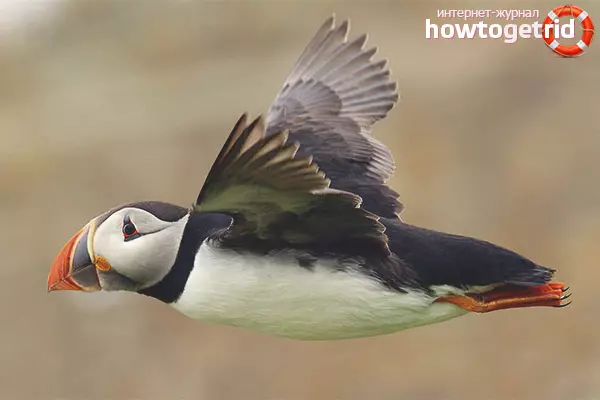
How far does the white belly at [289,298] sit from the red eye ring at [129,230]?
0.15m

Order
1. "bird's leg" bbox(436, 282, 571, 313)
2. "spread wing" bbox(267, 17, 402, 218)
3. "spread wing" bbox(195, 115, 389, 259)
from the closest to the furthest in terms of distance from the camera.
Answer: "spread wing" bbox(195, 115, 389, 259) → "bird's leg" bbox(436, 282, 571, 313) → "spread wing" bbox(267, 17, 402, 218)

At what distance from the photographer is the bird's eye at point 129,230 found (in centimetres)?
245

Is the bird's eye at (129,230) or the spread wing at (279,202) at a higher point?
the spread wing at (279,202)

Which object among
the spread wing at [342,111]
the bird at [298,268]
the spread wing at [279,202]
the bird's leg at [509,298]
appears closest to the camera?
the spread wing at [279,202]

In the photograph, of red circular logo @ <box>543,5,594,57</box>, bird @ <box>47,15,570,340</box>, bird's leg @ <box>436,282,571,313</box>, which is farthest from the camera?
red circular logo @ <box>543,5,594,57</box>

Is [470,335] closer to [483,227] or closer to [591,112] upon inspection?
[483,227]

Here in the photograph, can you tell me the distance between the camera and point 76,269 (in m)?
2.54

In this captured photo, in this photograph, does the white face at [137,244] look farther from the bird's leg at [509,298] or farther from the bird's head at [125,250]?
the bird's leg at [509,298]

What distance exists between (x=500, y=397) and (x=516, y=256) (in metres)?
3.40

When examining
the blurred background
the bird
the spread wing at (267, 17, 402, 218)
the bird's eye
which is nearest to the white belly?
the bird

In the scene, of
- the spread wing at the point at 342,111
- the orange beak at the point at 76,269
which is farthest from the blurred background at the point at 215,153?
the orange beak at the point at 76,269

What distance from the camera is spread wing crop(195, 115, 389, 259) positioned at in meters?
2.08

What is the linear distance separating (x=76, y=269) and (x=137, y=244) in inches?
7.4

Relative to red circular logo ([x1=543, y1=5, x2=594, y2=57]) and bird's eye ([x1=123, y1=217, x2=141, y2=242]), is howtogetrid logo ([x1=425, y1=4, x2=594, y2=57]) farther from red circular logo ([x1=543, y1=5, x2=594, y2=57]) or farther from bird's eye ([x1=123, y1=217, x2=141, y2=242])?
bird's eye ([x1=123, y1=217, x2=141, y2=242])
